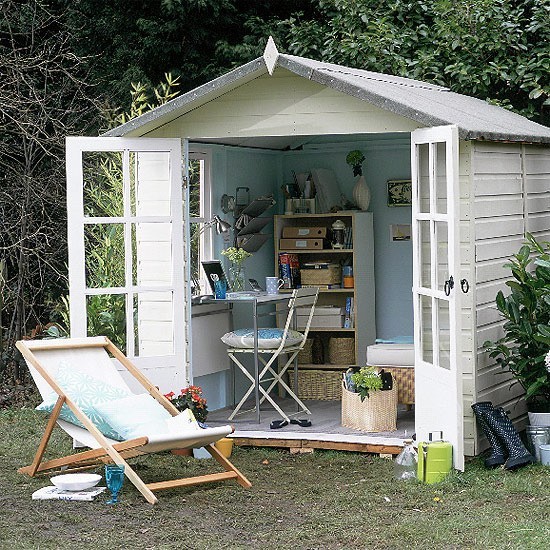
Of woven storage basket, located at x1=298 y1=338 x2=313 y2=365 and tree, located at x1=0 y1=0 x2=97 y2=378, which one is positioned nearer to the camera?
woven storage basket, located at x1=298 y1=338 x2=313 y2=365

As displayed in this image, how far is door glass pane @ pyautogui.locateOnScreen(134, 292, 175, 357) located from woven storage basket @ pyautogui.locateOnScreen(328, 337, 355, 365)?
2156 mm

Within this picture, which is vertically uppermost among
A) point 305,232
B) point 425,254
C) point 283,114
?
point 283,114

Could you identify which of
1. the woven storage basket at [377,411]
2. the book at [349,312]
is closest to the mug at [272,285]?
the book at [349,312]

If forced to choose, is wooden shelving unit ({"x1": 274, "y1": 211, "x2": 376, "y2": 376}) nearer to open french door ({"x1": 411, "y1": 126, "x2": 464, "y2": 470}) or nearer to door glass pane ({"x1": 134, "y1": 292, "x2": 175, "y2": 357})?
door glass pane ({"x1": 134, "y1": 292, "x2": 175, "y2": 357})

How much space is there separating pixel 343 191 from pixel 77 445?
3.39 metres

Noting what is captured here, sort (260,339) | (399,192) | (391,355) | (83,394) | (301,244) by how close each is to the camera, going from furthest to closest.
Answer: (399,192)
(301,244)
(391,355)
(260,339)
(83,394)

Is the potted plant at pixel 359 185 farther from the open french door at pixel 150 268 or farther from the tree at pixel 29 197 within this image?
the tree at pixel 29 197

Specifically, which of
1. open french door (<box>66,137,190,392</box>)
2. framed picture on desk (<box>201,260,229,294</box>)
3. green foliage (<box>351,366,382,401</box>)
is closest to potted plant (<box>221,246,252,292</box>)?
framed picture on desk (<box>201,260,229,294</box>)

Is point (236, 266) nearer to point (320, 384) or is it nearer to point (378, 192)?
point (320, 384)

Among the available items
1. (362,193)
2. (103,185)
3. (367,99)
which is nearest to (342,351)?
(362,193)

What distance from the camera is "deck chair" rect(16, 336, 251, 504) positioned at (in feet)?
21.1

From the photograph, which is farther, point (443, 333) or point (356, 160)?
point (356, 160)

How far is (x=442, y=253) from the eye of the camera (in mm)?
7129

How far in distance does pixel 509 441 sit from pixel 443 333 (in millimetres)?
790
